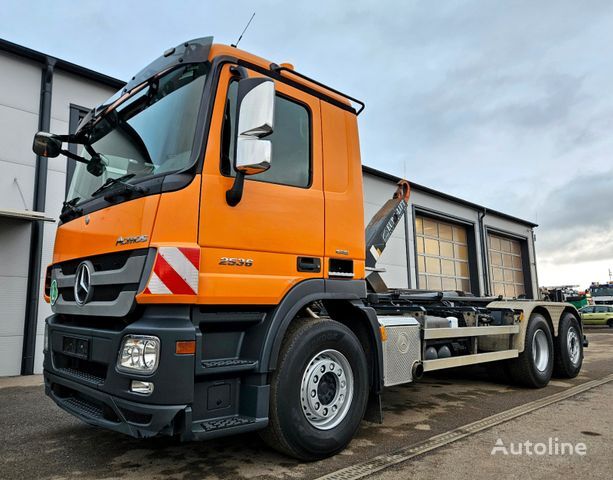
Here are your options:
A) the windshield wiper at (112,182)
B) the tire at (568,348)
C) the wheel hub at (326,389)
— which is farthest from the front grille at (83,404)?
the tire at (568,348)

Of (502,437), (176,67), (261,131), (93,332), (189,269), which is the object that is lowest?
(502,437)

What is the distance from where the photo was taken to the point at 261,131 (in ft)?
9.01

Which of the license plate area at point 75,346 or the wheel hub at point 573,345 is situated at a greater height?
the license plate area at point 75,346

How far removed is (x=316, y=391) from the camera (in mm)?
3297

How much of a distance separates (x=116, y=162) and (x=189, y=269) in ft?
4.32

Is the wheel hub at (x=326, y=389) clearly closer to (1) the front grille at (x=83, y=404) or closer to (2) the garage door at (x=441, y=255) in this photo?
(1) the front grille at (x=83, y=404)

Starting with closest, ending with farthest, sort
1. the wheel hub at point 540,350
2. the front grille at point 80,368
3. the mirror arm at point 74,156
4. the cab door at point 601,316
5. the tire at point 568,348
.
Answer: the front grille at point 80,368 → the mirror arm at point 74,156 → the wheel hub at point 540,350 → the tire at point 568,348 → the cab door at point 601,316

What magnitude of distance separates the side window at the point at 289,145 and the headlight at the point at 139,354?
4.26 feet

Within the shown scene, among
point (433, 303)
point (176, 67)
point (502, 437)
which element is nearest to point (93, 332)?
point (176, 67)

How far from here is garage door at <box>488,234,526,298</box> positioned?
21.5m

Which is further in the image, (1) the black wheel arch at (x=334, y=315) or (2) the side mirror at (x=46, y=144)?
(2) the side mirror at (x=46, y=144)

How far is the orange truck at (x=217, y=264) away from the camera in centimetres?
266

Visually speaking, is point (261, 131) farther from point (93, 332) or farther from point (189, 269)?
point (93, 332)

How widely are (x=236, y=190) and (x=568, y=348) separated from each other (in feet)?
21.1
